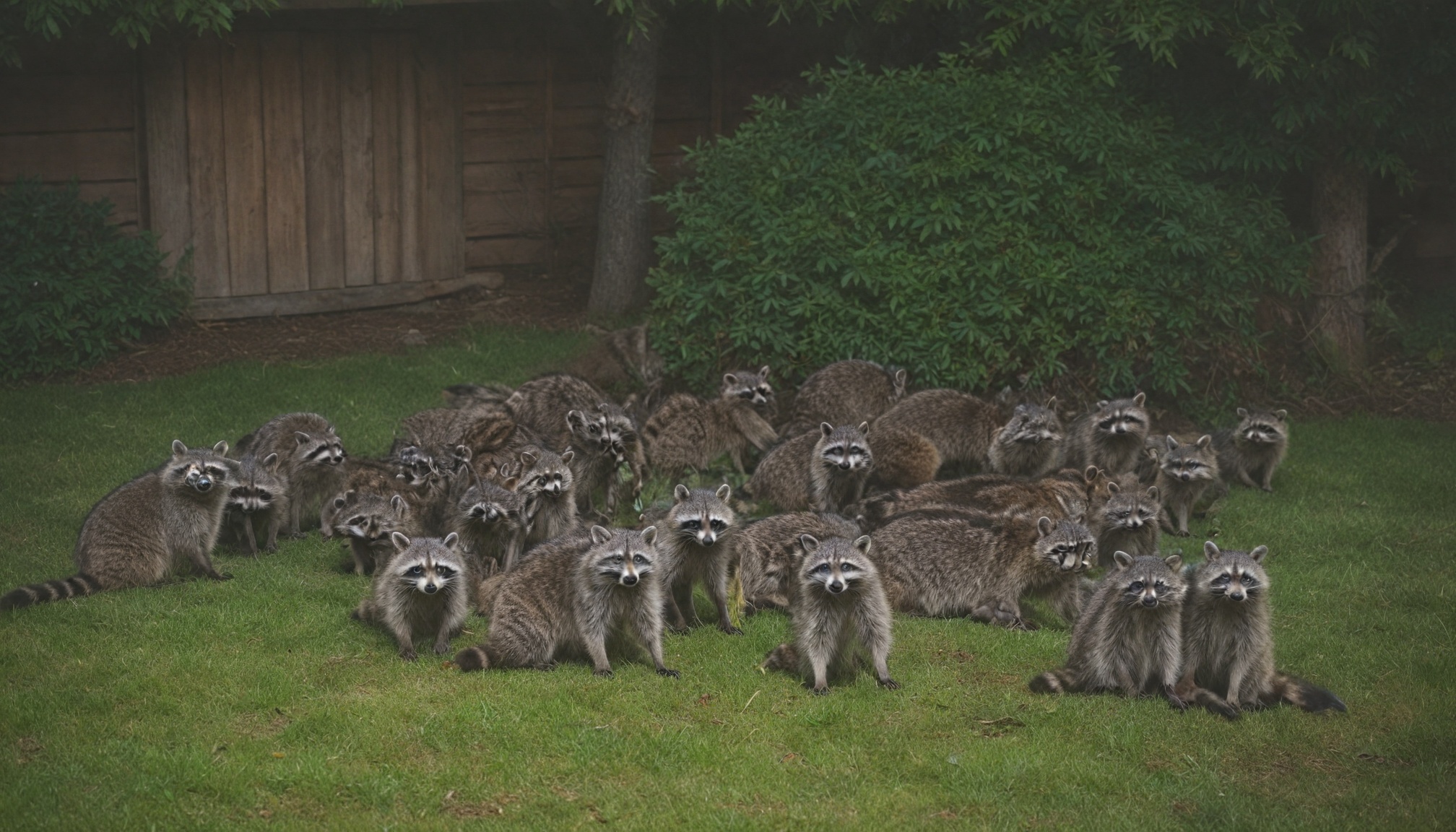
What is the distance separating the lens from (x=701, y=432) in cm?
1087

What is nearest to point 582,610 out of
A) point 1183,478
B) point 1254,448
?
point 1183,478

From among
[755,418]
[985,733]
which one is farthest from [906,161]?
[985,733]

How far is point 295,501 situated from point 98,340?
4037 mm

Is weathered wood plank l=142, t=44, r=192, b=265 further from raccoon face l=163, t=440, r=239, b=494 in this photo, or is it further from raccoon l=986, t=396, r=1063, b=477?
raccoon l=986, t=396, r=1063, b=477

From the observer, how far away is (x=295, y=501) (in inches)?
377

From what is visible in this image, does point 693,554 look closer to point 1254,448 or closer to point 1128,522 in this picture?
point 1128,522

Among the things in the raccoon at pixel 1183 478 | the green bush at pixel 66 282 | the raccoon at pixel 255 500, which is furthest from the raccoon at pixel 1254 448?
the green bush at pixel 66 282

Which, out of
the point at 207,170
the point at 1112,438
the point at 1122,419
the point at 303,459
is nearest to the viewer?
the point at 303,459

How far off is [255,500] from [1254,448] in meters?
6.98

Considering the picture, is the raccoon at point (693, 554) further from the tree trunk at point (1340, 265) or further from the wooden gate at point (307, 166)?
the wooden gate at point (307, 166)

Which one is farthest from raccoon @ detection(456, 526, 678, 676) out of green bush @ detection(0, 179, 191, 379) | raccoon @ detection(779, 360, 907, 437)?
green bush @ detection(0, 179, 191, 379)

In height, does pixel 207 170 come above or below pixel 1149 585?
above

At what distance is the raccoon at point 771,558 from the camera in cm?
845

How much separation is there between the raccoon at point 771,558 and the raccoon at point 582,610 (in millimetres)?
1083
